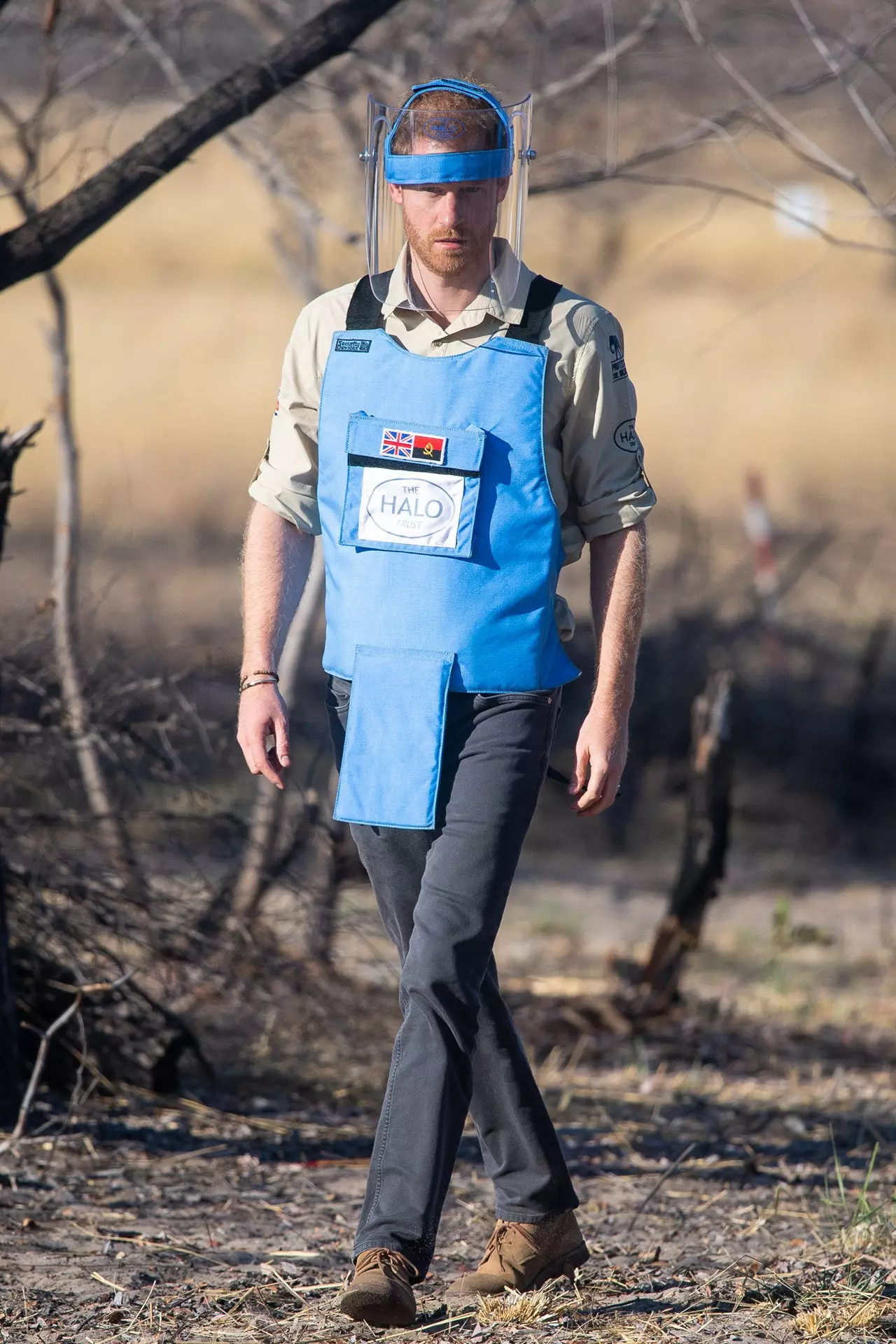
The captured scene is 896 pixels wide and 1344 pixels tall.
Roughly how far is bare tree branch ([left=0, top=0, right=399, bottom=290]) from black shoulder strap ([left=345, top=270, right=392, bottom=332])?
0.98 metres

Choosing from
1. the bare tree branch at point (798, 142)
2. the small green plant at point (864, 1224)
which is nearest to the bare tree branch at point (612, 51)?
the bare tree branch at point (798, 142)

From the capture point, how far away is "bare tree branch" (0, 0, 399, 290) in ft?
11.5

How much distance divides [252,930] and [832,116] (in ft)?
10.6

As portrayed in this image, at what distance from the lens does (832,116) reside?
16.7 ft

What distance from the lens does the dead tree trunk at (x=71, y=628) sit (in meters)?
4.33

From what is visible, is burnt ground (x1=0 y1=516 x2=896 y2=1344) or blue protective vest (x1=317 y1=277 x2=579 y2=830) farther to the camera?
burnt ground (x1=0 y1=516 x2=896 y2=1344)

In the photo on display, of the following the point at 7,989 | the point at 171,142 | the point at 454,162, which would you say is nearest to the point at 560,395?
the point at 454,162

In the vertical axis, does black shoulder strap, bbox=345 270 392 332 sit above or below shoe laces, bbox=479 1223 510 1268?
above

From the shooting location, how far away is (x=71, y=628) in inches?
176

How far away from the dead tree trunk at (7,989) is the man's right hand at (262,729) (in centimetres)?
122

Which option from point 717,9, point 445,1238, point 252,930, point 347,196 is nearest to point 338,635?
point 445,1238

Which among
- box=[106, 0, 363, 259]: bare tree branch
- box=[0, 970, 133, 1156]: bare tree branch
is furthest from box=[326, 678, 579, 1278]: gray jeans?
box=[106, 0, 363, 259]: bare tree branch

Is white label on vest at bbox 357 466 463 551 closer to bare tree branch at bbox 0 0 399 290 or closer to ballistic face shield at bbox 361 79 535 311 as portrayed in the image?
ballistic face shield at bbox 361 79 535 311

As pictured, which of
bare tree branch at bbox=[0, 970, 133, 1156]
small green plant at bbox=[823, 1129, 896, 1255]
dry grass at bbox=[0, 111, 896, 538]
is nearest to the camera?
small green plant at bbox=[823, 1129, 896, 1255]
